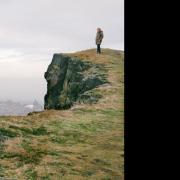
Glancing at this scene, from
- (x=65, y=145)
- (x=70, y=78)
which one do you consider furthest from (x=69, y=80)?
(x=65, y=145)

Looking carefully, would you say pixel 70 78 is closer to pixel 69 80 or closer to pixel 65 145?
pixel 69 80

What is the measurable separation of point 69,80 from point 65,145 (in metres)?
21.2

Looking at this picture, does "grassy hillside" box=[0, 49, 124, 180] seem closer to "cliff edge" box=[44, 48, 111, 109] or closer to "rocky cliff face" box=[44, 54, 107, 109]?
"rocky cliff face" box=[44, 54, 107, 109]

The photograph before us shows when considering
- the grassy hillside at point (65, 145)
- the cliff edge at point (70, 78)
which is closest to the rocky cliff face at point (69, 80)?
the cliff edge at point (70, 78)

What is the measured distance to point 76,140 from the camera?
15242 millimetres

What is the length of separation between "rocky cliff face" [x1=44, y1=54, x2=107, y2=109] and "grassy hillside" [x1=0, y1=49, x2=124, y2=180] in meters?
6.16

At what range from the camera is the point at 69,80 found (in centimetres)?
3522

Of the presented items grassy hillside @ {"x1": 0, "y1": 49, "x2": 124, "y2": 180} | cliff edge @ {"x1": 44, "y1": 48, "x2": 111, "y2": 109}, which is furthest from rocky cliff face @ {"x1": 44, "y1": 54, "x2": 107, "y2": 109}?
grassy hillside @ {"x1": 0, "y1": 49, "x2": 124, "y2": 180}

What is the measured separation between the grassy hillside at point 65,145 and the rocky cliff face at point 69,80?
243 inches
